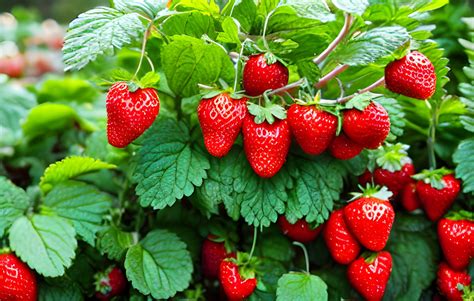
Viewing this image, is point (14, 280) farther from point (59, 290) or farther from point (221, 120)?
point (221, 120)

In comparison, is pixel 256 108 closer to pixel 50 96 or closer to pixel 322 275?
pixel 322 275

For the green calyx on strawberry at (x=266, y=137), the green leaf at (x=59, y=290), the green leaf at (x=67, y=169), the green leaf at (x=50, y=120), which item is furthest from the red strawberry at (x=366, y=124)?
the green leaf at (x=50, y=120)

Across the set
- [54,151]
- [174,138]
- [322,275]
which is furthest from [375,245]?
[54,151]

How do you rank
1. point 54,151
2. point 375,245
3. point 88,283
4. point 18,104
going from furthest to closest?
point 18,104
point 54,151
point 88,283
point 375,245

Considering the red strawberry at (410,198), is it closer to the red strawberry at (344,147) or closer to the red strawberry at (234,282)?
the red strawberry at (344,147)

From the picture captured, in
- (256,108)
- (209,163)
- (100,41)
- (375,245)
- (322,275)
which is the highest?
(100,41)

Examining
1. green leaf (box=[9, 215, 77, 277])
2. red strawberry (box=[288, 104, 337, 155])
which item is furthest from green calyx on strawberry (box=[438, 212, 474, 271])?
green leaf (box=[9, 215, 77, 277])

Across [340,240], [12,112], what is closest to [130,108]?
[340,240]
